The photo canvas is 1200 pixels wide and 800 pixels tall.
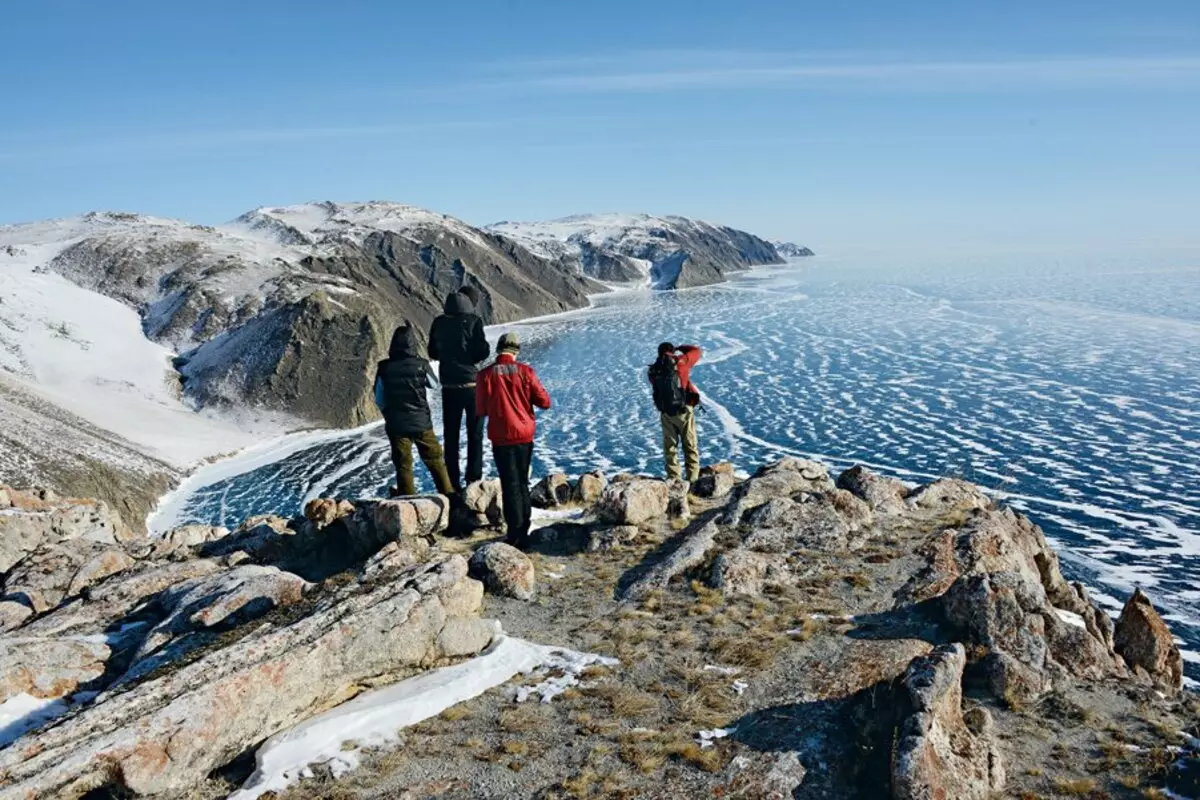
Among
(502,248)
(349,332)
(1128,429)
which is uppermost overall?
(502,248)

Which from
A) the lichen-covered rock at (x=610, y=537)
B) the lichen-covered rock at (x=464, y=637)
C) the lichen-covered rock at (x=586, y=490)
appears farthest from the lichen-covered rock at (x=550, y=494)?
the lichen-covered rock at (x=464, y=637)

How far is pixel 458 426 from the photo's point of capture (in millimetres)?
15305

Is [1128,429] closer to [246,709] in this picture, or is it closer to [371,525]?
[371,525]

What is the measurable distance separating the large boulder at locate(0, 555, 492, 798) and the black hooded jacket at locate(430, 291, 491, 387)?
449 cm

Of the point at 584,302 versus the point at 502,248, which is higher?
the point at 502,248

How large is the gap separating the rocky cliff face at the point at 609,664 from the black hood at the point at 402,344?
273cm

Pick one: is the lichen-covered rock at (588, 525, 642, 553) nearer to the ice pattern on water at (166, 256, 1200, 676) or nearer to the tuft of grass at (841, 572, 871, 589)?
the tuft of grass at (841, 572, 871, 589)

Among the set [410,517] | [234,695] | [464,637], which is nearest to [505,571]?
[464,637]

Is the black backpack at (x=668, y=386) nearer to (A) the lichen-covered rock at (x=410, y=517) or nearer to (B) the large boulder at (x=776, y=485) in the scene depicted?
(B) the large boulder at (x=776, y=485)

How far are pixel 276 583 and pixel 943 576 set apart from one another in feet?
34.1

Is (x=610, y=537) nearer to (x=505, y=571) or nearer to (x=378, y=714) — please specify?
(x=505, y=571)

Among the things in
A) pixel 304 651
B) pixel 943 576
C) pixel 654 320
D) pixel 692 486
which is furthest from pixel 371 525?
pixel 654 320

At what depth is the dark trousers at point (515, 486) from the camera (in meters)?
12.9

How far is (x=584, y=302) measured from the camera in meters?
179
